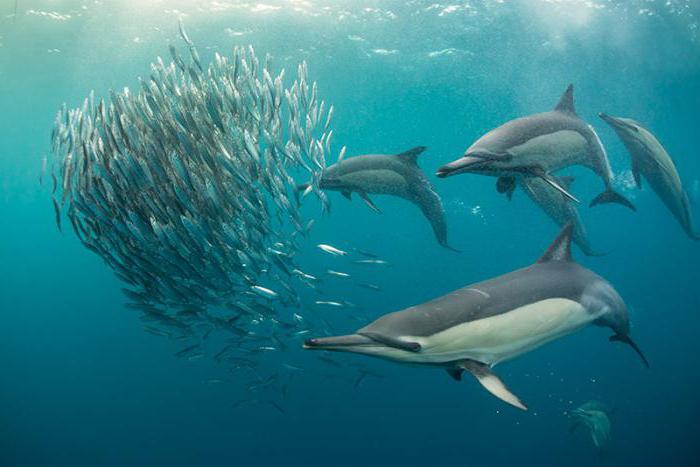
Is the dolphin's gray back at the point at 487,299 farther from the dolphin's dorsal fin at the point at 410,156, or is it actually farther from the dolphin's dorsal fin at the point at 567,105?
the dolphin's dorsal fin at the point at 410,156

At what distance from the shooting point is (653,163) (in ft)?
23.4

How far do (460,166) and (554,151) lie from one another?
1577 mm

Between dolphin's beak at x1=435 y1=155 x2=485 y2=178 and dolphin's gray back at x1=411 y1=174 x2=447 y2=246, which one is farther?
dolphin's gray back at x1=411 y1=174 x2=447 y2=246

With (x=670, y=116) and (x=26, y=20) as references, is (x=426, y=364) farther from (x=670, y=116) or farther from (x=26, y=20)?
(x=670, y=116)

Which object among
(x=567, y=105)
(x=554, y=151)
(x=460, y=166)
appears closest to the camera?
(x=460, y=166)

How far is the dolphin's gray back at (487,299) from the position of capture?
2.91 m

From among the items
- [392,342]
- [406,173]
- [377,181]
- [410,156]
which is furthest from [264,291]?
[392,342]

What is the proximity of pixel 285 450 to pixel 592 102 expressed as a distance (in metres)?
26.8

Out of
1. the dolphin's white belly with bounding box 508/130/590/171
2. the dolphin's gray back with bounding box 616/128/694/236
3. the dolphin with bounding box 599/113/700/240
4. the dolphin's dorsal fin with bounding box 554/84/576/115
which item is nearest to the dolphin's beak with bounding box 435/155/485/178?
the dolphin's white belly with bounding box 508/130/590/171

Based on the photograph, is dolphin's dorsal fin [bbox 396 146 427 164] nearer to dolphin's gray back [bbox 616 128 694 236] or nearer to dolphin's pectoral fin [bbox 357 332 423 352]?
dolphin's gray back [bbox 616 128 694 236]

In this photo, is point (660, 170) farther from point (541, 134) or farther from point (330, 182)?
point (330, 182)

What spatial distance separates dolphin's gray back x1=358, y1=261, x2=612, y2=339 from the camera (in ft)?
9.55

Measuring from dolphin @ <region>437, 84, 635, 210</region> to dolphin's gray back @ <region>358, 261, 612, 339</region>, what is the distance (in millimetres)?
744

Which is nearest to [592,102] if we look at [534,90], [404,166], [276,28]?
[534,90]
